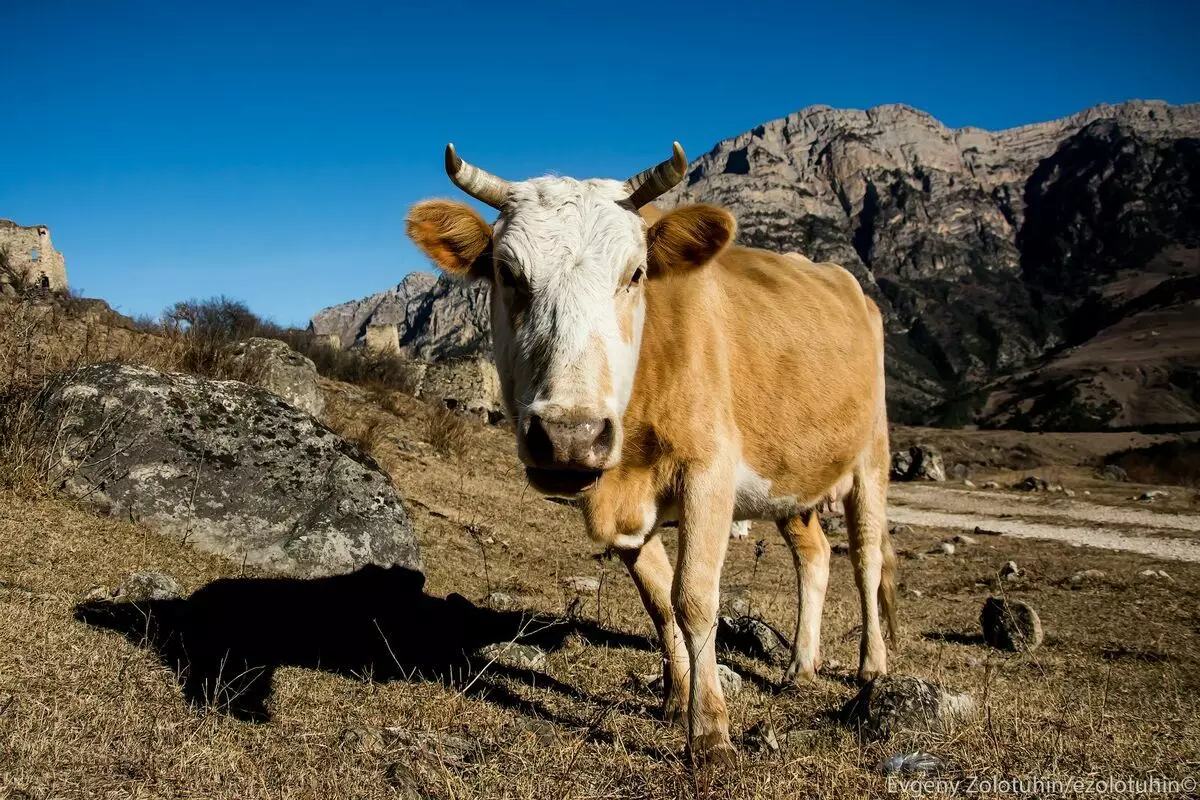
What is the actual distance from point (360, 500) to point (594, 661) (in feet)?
9.78

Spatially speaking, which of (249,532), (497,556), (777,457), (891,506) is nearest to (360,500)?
(249,532)

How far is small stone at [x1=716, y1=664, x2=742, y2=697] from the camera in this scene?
17.3 feet

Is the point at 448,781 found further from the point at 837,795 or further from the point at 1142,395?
the point at 1142,395

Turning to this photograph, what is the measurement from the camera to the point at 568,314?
3.61 m

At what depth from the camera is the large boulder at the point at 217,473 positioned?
21.5 feet

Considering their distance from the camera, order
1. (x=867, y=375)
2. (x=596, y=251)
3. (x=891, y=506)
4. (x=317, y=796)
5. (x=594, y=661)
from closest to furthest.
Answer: (x=317, y=796) < (x=596, y=251) < (x=594, y=661) < (x=867, y=375) < (x=891, y=506)

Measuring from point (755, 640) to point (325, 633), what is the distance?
11.8 ft

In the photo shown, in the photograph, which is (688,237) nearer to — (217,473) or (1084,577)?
(217,473)

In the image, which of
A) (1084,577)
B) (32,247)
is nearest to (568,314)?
(1084,577)

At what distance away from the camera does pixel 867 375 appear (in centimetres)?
655

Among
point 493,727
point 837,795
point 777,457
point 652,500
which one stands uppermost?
point 777,457

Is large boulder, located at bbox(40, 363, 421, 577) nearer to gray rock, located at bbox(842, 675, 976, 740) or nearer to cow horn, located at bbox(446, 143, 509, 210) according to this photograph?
cow horn, located at bbox(446, 143, 509, 210)

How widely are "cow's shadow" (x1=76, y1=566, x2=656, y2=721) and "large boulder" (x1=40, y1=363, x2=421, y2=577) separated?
0.37 m

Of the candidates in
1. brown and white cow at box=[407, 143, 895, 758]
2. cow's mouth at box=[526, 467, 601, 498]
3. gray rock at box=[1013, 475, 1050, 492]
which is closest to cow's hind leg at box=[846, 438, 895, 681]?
brown and white cow at box=[407, 143, 895, 758]
